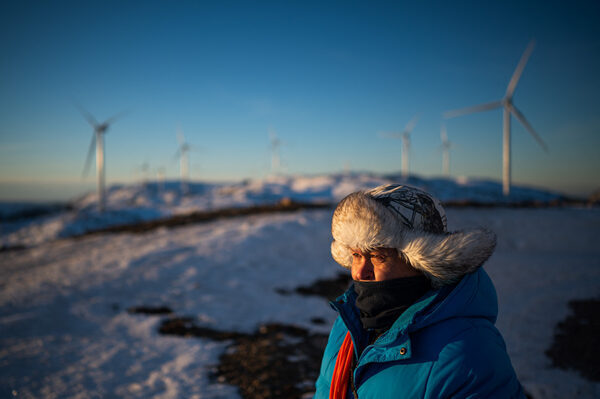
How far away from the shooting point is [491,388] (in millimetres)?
1609

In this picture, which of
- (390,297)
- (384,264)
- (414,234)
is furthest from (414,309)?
(414,234)

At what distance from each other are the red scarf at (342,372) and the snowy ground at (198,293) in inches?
126

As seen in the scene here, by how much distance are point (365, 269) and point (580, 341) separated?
6292mm

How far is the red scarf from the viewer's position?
6.72 ft

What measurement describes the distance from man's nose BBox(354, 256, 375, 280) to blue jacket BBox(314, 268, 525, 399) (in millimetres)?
336

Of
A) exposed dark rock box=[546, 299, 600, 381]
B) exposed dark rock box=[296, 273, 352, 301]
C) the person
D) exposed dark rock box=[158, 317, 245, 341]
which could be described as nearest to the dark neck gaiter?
the person

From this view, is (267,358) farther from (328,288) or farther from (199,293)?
(328,288)

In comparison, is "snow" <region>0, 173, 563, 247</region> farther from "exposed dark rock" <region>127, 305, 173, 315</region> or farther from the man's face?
the man's face

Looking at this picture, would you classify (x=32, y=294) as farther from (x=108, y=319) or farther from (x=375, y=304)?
(x=375, y=304)

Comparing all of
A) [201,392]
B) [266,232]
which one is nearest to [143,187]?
[266,232]

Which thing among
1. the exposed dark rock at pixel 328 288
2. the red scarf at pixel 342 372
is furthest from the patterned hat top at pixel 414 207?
the exposed dark rock at pixel 328 288

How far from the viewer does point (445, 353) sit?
168cm

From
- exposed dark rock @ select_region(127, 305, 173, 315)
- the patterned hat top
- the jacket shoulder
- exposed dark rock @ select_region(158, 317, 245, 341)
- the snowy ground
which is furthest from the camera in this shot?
exposed dark rock @ select_region(127, 305, 173, 315)

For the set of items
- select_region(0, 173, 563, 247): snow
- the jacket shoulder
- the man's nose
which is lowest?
select_region(0, 173, 563, 247): snow
